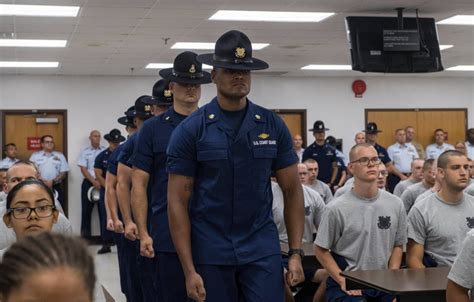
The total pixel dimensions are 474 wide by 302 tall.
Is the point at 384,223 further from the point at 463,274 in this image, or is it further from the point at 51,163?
the point at 51,163

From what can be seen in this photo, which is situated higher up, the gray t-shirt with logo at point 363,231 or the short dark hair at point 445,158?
the short dark hair at point 445,158

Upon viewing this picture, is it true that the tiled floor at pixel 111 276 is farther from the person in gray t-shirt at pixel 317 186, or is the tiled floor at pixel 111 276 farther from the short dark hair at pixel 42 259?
the short dark hair at pixel 42 259

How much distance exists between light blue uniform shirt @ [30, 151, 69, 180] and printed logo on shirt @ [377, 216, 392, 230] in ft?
35.2

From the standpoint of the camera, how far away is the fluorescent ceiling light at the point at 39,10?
9008 mm

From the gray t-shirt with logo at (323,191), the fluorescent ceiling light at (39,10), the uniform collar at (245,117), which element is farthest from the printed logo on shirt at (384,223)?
the fluorescent ceiling light at (39,10)

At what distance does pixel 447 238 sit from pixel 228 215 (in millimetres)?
2105

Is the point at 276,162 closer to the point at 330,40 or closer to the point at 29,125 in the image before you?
the point at 330,40

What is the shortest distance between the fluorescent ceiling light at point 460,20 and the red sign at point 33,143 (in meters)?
8.29

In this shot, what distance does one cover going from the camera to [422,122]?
17.6 metres

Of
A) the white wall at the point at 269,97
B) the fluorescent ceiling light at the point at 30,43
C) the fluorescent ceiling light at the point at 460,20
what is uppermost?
the fluorescent ceiling light at the point at 460,20

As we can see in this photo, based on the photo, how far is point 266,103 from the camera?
16797 mm

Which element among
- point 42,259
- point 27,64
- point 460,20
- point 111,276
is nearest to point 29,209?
point 42,259

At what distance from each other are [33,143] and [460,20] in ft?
28.3

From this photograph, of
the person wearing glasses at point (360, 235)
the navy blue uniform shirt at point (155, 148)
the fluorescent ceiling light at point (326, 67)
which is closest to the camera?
the navy blue uniform shirt at point (155, 148)
